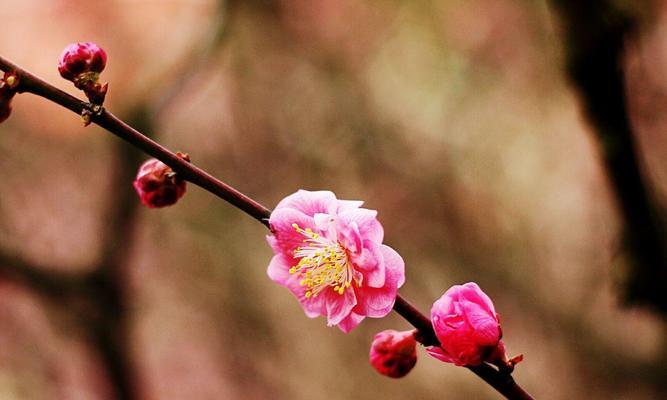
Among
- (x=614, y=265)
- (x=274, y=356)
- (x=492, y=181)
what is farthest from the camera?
(x=274, y=356)

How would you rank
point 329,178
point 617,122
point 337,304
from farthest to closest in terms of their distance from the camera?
point 329,178 → point 617,122 → point 337,304

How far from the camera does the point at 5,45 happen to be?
7.48 feet

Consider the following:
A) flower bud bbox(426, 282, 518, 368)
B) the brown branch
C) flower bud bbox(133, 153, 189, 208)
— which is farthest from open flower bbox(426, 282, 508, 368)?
the brown branch

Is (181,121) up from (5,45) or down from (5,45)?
up

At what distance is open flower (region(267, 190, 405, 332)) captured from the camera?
21.1 inches

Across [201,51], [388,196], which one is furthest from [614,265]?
[201,51]

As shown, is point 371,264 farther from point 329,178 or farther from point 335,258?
point 329,178

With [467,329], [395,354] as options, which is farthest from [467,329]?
[395,354]

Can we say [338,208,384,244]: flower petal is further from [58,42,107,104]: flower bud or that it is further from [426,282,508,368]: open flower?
[58,42,107,104]: flower bud

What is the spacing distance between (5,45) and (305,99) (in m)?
1.08

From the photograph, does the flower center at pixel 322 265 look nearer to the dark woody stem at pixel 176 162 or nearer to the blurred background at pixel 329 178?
the dark woody stem at pixel 176 162

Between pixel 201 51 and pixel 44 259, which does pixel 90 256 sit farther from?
pixel 201 51

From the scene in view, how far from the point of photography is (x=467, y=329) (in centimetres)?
48

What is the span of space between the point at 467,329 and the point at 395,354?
105 mm
